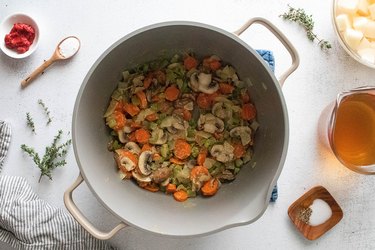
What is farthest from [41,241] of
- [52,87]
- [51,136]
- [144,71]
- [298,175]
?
[298,175]

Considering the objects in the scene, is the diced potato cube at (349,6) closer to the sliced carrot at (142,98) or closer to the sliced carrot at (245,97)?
the sliced carrot at (245,97)

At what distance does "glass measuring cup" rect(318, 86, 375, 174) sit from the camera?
1.58 m

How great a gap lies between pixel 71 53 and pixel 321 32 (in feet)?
2.23

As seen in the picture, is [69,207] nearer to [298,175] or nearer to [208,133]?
[208,133]

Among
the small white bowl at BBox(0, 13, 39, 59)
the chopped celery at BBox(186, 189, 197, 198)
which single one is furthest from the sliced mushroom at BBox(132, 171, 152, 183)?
the small white bowl at BBox(0, 13, 39, 59)

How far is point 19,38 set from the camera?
64.5 inches

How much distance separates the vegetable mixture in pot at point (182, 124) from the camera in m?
1.58

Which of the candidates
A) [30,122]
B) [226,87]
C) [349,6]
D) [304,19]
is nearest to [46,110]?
[30,122]

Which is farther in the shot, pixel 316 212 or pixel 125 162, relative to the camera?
pixel 316 212

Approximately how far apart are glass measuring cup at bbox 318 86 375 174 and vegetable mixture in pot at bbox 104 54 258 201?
0.21 meters

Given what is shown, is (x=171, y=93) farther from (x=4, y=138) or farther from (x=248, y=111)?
(x=4, y=138)

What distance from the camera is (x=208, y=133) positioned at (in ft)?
5.28

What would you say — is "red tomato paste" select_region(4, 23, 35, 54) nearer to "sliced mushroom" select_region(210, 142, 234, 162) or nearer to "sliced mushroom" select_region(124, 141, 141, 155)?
"sliced mushroom" select_region(124, 141, 141, 155)

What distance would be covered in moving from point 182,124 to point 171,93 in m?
0.09
